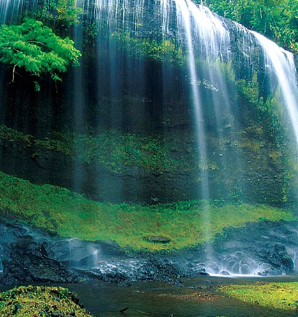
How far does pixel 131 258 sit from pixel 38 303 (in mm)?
6853

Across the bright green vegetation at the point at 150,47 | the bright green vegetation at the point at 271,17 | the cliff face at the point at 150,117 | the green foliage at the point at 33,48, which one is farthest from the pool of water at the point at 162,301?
the bright green vegetation at the point at 271,17

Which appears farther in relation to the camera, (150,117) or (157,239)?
(150,117)

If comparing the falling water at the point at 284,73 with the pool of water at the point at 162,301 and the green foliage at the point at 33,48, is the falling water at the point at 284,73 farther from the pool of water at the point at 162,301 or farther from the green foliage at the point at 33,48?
the pool of water at the point at 162,301

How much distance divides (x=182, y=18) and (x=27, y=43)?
22.3ft

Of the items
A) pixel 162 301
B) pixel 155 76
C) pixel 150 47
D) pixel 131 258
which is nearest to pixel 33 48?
pixel 150 47

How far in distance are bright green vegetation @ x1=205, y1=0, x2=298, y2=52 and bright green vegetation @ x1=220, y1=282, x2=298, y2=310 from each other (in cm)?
1366

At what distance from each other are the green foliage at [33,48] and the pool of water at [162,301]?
6.91 meters

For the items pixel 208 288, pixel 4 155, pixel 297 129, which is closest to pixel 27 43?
pixel 4 155

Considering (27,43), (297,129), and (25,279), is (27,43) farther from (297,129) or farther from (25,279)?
(297,129)

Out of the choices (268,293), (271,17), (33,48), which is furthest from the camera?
Answer: (271,17)

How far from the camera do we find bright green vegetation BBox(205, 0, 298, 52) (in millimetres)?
18469

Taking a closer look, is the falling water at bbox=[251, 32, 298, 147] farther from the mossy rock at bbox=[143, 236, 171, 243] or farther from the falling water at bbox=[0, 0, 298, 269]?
the mossy rock at bbox=[143, 236, 171, 243]

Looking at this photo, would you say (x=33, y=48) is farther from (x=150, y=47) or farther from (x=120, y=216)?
(x=120, y=216)

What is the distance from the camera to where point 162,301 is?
644 centimetres
